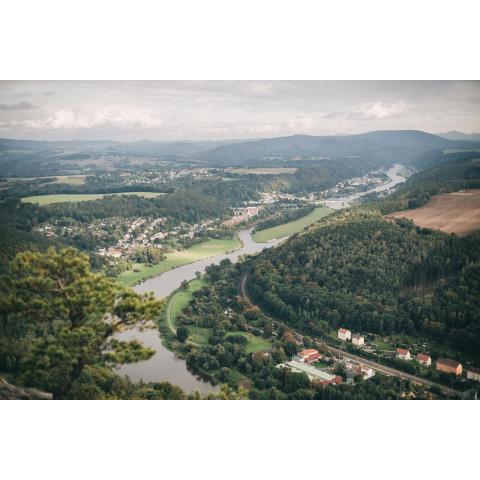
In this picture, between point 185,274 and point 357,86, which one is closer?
point 357,86

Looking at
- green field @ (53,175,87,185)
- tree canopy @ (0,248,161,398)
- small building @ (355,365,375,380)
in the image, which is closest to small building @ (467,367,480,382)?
small building @ (355,365,375,380)

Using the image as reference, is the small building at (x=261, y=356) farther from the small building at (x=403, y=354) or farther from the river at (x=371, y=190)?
the river at (x=371, y=190)

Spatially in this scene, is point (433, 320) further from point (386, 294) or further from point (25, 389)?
point (25, 389)

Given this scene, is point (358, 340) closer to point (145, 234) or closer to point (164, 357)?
point (164, 357)

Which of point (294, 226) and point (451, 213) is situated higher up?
point (451, 213)

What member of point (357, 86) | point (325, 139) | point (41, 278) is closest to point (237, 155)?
point (325, 139)

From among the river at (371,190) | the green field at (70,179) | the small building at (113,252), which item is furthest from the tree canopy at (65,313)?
the river at (371,190)

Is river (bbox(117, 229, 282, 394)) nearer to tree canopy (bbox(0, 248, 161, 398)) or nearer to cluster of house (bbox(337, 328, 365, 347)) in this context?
tree canopy (bbox(0, 248, 161, 398))

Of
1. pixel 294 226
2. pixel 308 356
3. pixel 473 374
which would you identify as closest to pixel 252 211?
pixel 294 226
